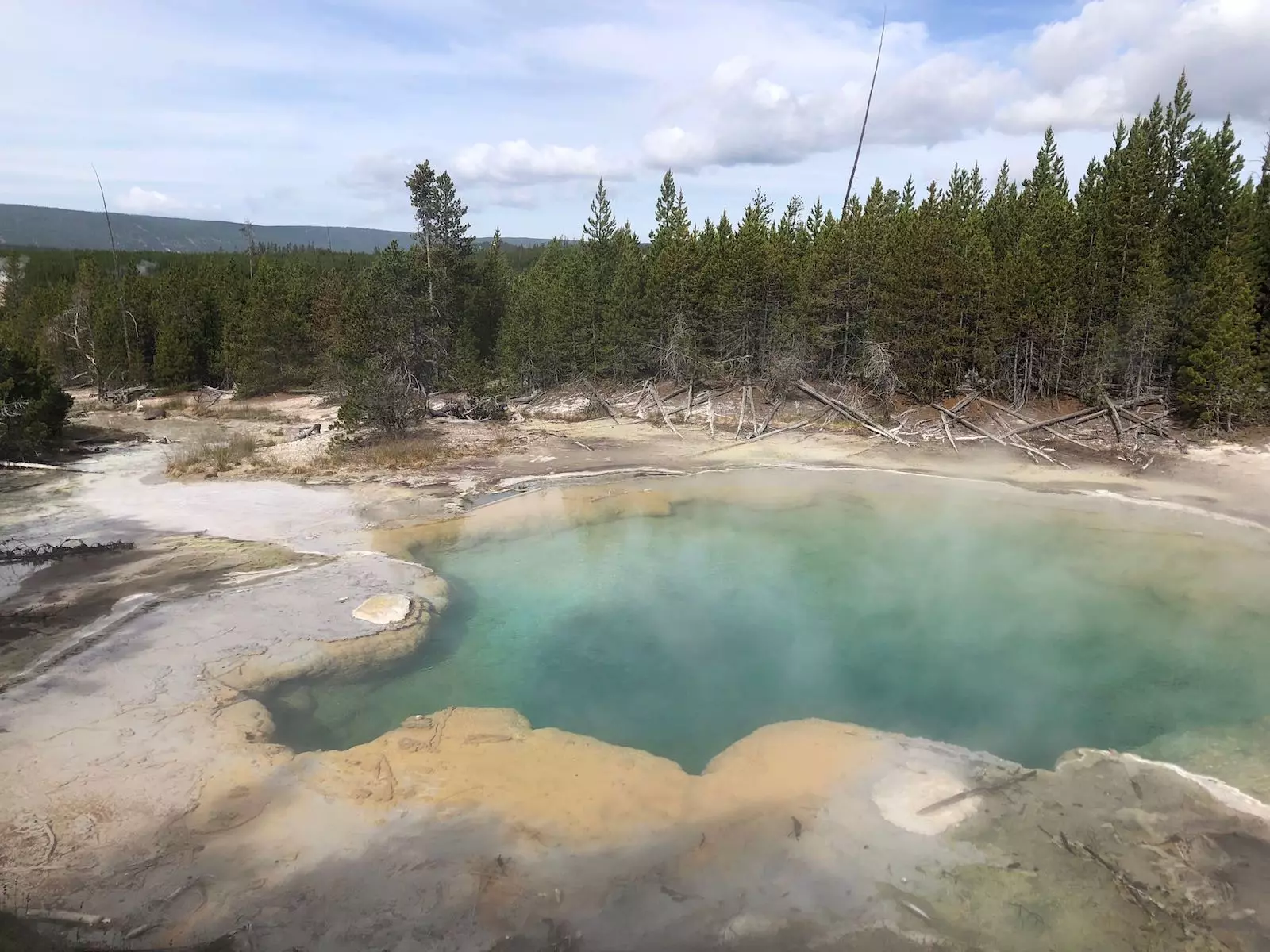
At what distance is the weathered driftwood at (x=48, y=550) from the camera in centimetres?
1216

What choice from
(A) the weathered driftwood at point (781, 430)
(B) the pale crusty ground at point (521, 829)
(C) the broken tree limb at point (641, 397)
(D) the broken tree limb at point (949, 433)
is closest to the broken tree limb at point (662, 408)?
(C) the broken tree limb at point (641, 397)

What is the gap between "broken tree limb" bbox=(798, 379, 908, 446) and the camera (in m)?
22.3

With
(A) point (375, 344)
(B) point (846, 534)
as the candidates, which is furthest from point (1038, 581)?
(A) point (375, 344)

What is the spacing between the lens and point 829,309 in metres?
25.9

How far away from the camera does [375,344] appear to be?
23219 mm

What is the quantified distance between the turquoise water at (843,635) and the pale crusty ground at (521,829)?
0.74m

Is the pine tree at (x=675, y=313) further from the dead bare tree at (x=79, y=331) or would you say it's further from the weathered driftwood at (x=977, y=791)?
the dead bare tree at (x=79, y=331)

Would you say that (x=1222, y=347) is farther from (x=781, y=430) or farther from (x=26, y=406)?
(x=26, y=406)

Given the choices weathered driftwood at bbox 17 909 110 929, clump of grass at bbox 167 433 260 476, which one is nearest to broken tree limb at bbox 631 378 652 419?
clump of grass at bbox 167 433 260 476

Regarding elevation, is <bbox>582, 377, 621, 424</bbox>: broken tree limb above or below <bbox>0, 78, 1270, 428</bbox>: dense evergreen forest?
below

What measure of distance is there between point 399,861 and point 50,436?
19.5 m

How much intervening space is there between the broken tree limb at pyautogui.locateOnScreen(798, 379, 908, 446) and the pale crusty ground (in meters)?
15.2

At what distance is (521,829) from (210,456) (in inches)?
622

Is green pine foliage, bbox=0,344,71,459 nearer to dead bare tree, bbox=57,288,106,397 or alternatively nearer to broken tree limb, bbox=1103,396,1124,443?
dead bare tree, bbox=57,288,106,397
